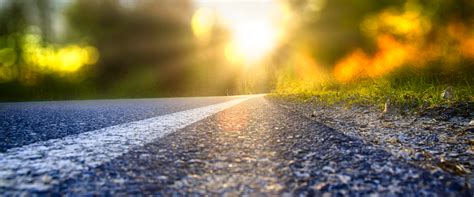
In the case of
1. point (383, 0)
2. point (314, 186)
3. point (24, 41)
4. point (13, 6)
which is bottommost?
point (314, 186)

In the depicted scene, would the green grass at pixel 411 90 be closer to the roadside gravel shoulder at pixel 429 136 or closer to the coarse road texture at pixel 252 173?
the roadside gravel shoulder at pixel 429 136

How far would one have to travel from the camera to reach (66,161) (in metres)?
1.71

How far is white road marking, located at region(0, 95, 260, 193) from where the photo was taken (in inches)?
55.3

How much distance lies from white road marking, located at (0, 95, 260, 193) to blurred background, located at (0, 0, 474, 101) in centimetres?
450

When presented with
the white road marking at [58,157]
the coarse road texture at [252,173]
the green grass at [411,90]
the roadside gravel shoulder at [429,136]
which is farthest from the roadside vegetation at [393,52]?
the white road marking at [58,157]

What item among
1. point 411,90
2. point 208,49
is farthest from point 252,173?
point 208,49

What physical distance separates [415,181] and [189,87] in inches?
769

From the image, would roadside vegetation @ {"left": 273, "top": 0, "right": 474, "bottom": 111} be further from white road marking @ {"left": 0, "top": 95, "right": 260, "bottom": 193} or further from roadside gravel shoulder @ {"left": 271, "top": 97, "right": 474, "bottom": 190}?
white road marking @ {"left": 0, "top": 95, "right": 260, "bottom": 193}

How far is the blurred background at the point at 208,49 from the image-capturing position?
5.96 m

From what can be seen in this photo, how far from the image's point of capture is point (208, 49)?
76.6ft

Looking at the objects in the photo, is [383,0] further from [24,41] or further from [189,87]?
[24,41]

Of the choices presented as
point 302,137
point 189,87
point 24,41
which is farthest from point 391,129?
point 24,41

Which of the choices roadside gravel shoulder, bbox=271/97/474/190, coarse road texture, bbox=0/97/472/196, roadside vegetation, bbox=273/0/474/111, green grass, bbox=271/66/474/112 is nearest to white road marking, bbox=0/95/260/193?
coarse road texture, bbox=0/97/472/196

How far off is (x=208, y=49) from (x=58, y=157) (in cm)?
2192
